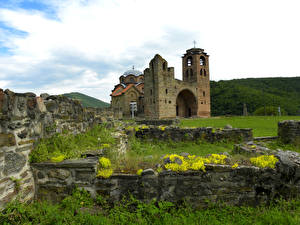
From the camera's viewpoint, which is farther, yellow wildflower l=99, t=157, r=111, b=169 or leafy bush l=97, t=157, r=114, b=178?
yellow wildflower l=99, t=157, r=111, b=169

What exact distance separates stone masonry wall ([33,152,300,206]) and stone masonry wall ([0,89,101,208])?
0.27m

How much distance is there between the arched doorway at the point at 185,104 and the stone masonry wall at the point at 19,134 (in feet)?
111

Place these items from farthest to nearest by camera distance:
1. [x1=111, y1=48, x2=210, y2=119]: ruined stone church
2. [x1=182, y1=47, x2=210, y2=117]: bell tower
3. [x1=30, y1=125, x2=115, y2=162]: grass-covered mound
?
1. [x1=182, y1=47, x2=210, y2=117]: bell tower
2. [x1=111, y1=48, x2=210, y2=119]: ruined stone church
3. [x1=30, y1=125, x2=115, y2=162]: grass-covered mound

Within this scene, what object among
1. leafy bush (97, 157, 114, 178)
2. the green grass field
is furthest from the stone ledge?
the green grass field

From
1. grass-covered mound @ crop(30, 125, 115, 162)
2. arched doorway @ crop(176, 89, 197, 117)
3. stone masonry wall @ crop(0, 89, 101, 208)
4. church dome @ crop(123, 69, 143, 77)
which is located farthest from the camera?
church dome @ crop(123, 69, 143, 77)

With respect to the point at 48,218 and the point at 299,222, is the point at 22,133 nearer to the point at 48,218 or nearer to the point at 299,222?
the point at 48,218

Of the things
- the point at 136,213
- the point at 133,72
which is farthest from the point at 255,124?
the point at 133,72

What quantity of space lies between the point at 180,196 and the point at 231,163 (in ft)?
3.24

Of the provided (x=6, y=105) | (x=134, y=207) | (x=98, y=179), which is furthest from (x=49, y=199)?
(x=6, y=105)

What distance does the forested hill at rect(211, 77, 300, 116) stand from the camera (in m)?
39.0

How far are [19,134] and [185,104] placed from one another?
36.8 metres

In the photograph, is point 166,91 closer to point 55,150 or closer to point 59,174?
point 55,150

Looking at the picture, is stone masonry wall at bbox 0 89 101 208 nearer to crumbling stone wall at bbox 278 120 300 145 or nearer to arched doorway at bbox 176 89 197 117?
crumbling stone wall at bbox 278 120 300 145

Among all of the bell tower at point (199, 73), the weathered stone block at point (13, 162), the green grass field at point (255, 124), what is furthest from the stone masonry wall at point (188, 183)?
the bell tower at point (199, 73)
